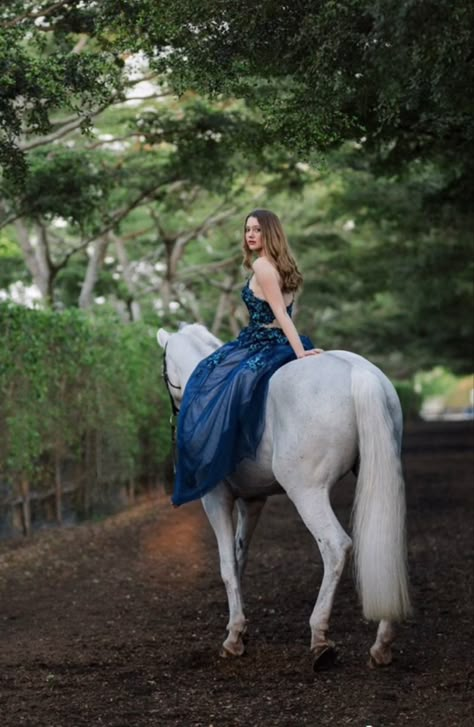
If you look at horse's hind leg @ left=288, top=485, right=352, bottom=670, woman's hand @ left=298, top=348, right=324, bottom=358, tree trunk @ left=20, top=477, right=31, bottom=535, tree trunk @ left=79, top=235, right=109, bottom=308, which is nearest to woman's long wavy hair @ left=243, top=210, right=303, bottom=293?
woman's hand @ left=298, top=348, right=324, bottom=358

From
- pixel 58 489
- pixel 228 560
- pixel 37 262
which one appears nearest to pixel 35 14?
pixel 228 560

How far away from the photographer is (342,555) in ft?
19.8

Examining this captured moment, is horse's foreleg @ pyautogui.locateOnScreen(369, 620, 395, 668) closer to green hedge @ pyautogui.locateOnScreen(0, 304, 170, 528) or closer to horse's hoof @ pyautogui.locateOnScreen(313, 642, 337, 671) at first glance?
horse's hoof @ pyautogui.locateOnScreen(313, 642, 337, 671)

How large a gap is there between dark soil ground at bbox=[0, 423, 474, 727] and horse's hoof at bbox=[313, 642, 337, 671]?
0.16 ft

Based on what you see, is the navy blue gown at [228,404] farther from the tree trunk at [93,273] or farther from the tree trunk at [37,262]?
the tree trunk at [93,273]

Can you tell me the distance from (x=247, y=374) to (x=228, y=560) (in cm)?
119

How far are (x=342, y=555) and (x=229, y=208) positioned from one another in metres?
24.4

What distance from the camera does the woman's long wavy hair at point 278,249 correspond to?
6.62m

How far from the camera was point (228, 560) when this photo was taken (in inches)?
267

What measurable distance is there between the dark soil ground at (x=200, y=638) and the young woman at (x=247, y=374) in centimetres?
114

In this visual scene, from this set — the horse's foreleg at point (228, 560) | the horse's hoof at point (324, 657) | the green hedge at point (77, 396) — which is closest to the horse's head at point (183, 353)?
the horse's foreleg at point (228, 560)

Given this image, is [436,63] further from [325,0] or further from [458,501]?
[458,501]

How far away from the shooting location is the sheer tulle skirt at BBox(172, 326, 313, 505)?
6504mm

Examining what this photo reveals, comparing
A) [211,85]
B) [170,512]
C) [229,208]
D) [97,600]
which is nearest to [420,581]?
[97,600]
